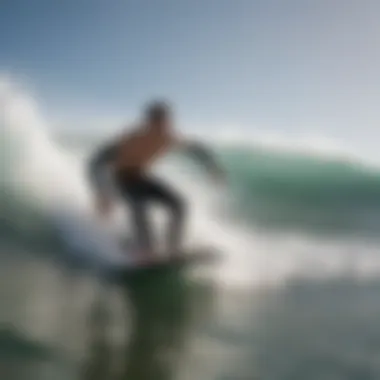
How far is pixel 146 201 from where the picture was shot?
1.72m

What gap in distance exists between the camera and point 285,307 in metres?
1.70

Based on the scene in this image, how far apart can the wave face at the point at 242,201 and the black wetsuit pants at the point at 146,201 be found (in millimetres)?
30

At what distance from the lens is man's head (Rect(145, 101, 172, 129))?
173 cm

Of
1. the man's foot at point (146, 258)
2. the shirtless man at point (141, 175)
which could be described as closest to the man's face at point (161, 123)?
the shirtless man at point (141, 175)

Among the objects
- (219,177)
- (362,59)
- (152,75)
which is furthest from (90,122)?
(362,59)

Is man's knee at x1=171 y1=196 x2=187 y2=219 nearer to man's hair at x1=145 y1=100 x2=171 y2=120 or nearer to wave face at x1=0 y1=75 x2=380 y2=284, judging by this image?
wave face at x1=0 y1=75 x2=380 y2=284

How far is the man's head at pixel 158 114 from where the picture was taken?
68.0 inches

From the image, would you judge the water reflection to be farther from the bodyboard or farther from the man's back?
the man's back

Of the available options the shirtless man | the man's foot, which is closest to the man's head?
the shirtless man

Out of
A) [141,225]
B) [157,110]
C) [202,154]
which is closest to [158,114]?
[157,110]

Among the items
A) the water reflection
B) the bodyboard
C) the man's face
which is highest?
the man's face

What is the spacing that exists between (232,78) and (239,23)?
0.46 ft

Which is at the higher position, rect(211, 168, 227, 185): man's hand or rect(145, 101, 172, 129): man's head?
rect(145, 101, 172, 129): man's head

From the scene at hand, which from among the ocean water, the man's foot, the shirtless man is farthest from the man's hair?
the man's foot
